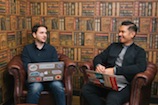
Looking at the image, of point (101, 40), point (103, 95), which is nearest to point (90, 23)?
point (101, 40)

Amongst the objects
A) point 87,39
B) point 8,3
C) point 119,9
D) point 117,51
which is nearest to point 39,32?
point 8,3

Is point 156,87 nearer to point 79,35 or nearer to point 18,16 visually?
point 79,35

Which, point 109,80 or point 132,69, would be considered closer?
point 109,80

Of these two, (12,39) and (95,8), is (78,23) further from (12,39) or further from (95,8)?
(12,39)

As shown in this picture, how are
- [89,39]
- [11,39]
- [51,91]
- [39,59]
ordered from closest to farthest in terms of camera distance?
[51,91]
[39,59]
[11,39]
[89,39]

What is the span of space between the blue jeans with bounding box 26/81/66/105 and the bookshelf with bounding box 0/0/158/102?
0.63 m

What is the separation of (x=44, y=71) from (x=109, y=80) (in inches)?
30.2

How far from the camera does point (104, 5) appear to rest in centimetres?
314

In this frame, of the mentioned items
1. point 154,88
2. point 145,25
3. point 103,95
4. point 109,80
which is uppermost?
point 145,25

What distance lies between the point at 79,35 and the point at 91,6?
49cm

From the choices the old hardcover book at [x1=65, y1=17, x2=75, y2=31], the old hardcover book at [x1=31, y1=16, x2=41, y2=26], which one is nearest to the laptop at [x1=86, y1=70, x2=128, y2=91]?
the old hardcover book at [x1=65, y1=17, x2=75, y2=31]

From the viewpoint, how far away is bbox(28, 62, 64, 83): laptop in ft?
7.73

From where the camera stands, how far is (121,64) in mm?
2498

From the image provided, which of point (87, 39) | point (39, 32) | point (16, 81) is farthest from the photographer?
point (87, 39)
